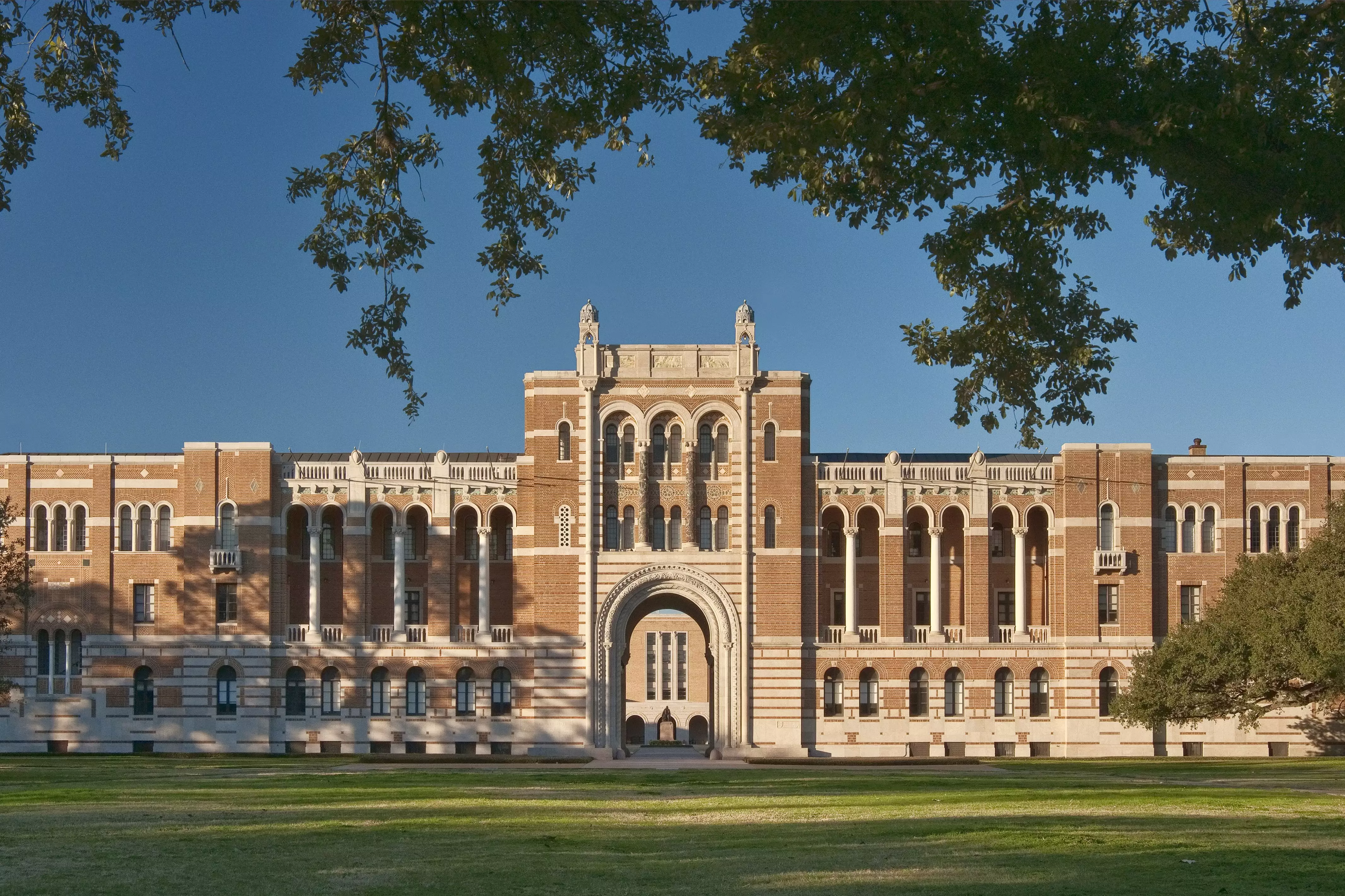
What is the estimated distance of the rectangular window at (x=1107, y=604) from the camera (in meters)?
75.8

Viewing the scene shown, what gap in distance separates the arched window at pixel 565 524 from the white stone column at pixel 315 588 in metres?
10.7

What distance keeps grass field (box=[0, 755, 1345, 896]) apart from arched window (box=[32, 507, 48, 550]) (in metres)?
31.4

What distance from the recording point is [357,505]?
76.4m

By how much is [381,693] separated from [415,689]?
4.97 feet

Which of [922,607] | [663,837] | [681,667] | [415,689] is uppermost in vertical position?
[922,607]

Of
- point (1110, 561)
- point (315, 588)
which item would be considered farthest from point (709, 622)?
point (1110, 561)

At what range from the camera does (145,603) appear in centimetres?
7575

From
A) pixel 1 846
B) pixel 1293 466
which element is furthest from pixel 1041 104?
pixel 1293 466

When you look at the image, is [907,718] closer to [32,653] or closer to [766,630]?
[766,630]

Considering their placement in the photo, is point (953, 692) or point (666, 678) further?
point (666, 678)

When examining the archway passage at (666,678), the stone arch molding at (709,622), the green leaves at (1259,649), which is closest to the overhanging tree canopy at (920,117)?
the green leaves at (1259,649)

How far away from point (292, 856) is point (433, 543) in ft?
169

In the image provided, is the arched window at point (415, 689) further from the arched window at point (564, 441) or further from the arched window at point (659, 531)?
the arched window at point (659, 531)

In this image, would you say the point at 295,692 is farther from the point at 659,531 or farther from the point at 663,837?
the point at 663,837
